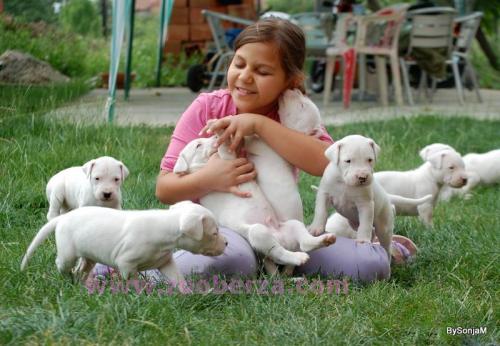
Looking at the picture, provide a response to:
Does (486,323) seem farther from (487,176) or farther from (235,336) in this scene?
(487,176)

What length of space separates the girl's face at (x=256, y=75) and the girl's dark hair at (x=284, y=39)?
0.02 meters

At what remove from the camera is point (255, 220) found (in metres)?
3.53

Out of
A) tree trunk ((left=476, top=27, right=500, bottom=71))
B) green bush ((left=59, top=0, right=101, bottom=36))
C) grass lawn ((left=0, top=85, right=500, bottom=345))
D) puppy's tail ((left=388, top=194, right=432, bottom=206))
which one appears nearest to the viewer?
grass lawn ((left=0, top=85, right=500, bottom=345))

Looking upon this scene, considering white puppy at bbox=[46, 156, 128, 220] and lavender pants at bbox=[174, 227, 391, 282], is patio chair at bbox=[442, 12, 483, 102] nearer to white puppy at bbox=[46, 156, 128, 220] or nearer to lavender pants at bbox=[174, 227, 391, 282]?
white puppy at bbox=[46, 156, 128, 220]

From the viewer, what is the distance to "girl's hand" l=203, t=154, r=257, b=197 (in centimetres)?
359

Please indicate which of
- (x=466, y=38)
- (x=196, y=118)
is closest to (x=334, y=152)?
(x=196, y=118)

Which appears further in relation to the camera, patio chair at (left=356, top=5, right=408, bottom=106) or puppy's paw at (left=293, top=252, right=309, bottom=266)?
patio chair at (left=356, top=5, right=408, bottom=106)

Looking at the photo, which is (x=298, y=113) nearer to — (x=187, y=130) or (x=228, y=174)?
(x=228, y=174)

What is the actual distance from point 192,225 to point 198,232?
0.11ft

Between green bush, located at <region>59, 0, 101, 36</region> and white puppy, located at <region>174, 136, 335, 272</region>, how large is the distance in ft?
47.5

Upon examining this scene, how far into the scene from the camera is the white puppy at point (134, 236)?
3064 millimetres

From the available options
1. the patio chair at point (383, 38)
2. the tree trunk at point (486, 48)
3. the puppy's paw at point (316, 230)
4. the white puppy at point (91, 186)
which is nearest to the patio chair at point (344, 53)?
the patio chair at point (383, 38)

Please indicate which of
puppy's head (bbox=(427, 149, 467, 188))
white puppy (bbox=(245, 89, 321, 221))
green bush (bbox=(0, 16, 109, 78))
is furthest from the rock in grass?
white puppy (bbox=(245, 89, 321, 221))

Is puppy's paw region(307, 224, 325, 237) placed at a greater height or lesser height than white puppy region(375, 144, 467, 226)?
greater
